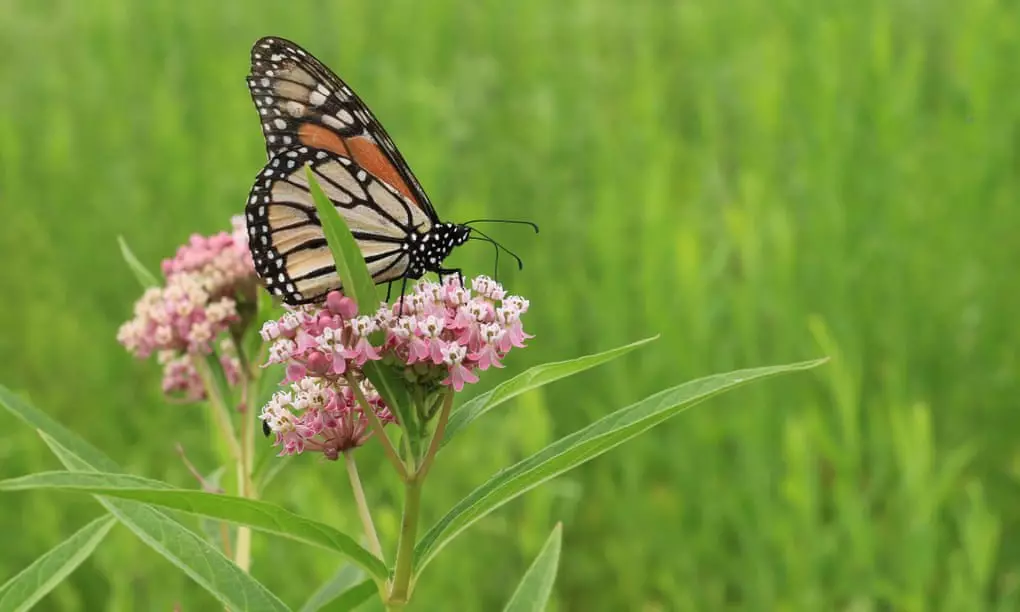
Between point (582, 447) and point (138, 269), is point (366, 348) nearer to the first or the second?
point (582, 447)

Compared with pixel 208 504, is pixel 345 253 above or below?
above

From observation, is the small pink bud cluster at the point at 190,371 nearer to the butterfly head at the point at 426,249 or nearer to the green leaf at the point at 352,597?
the butterfly head at the point at 426,249

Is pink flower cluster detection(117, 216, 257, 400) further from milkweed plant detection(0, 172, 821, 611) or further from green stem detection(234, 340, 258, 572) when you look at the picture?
milkweed plant detection(0, 172, 821, 611)

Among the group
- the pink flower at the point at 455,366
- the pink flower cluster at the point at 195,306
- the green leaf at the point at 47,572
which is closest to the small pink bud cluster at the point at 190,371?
the pink flower cluster at the point at 195,306

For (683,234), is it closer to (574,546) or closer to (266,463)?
(574,546)

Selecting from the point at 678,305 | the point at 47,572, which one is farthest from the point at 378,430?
the point at 678,305

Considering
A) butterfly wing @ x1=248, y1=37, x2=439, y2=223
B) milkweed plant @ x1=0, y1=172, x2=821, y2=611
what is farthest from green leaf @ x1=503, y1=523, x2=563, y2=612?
butterfly wing @ x1=248, y1=37, x2=439, y2=223
